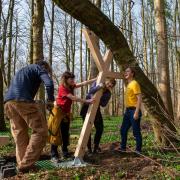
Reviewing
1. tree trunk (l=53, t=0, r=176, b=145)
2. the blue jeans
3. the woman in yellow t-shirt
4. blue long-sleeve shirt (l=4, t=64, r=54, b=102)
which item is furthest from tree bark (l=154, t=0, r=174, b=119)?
blue long-sleeve shirt (l=4, t=64, r=54, b=102)

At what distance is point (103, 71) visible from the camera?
27.5ft

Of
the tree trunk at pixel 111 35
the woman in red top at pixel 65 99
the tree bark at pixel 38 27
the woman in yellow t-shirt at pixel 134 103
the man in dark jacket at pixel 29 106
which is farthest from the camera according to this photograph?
the tree bark at pixel 38 27

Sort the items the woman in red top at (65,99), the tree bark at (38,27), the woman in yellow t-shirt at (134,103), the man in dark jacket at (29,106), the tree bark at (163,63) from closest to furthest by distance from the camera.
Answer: the man in dark jacket at (29,106), the woman in red top at (65,99), the woman in yellow t-shirt at (134,103), the tree bark at (163,63), the tree bark at (38,27)

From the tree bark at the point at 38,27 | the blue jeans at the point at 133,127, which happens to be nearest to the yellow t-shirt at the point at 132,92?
the blue jeans at the point at 133,127

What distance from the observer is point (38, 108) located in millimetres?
7531

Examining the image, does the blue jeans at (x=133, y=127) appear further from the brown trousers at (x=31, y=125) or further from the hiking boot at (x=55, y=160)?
the brown trousers at (x=31, y=125)

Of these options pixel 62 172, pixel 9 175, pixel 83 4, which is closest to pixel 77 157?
pixel 62 172

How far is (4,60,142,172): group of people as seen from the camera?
738 cm

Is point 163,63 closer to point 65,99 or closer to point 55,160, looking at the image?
point 65,99

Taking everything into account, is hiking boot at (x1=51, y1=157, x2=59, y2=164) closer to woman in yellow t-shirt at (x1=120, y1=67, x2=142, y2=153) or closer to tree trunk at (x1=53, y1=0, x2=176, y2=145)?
woman in yellow t-shirt at (x1=120, y1=67, x2=142, y2=153)

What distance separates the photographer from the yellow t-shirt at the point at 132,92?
847 cm

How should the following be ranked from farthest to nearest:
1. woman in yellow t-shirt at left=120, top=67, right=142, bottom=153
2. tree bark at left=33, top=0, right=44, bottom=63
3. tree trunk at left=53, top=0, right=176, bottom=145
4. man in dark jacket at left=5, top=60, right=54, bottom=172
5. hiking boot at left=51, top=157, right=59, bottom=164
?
tree bark at left=33, top=0, right=44, bottom=63 → woman in yellow t-shirt at left=120, top=67, right=142, bottom=153 → hiking boot at left=51, top=157, right=59, bottom=164 → tree trunk at left=53, top=0, right=176, bottom=145 → man in dark jacket at left=5, top=60, right=54, bottom=172

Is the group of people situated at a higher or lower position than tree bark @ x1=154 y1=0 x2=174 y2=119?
lower

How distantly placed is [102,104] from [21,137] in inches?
78.0
